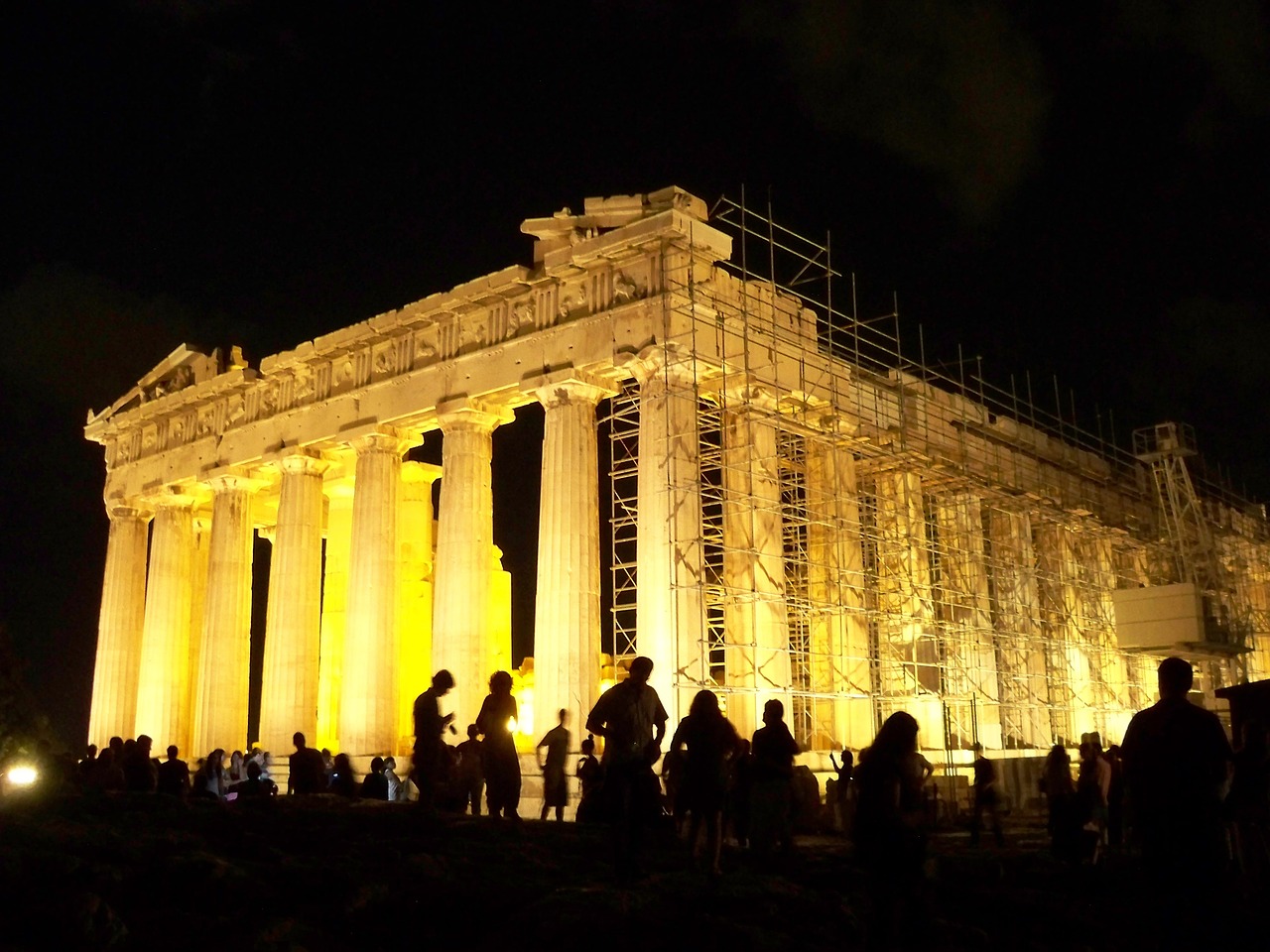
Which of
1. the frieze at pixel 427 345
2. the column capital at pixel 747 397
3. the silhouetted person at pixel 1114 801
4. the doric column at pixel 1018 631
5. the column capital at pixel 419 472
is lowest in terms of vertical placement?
the silhouetted person at pixel 1114 801

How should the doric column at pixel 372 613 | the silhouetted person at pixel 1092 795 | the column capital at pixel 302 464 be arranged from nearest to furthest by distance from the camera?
the silhouetted person at pixel 1092 795 → the doric column at pixel 372 613 → the column capital at pixel 302 464

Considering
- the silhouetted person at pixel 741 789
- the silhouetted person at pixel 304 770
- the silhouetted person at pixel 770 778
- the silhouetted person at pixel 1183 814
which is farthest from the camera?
the silhouetted person at pixel 304 770

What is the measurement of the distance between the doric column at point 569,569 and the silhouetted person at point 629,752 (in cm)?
1435

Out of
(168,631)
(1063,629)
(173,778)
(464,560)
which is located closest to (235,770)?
(464,560)

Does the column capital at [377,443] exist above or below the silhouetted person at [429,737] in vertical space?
above

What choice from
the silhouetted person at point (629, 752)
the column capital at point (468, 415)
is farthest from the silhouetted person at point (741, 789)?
the column capital at point (468, 415)

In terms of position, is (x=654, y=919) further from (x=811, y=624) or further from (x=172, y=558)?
(x=172, y=558)

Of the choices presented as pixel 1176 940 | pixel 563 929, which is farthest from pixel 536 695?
pixel 1176 940

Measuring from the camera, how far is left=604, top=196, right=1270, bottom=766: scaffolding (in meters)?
26.8

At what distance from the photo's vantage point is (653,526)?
84.6 ft

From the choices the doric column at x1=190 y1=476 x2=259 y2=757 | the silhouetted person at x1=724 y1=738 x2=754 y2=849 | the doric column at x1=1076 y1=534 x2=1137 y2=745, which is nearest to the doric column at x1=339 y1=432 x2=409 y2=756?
the doric column at x1=190 y1=476 x2=259 y2=757

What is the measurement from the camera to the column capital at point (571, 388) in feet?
91.6

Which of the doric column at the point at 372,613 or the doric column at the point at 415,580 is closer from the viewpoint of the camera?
the doric column at the point at 372,613

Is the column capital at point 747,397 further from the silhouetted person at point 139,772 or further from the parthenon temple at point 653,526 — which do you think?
the silhouetted person at point 139,772
